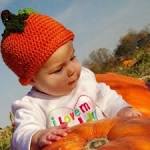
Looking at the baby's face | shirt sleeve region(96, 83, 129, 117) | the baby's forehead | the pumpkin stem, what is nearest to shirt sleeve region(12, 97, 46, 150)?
the baby's face

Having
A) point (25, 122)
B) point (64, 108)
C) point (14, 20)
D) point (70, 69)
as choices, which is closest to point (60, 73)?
point (70, 69)

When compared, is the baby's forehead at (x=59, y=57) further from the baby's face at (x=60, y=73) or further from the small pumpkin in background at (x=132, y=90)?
the small pumpkin in background at (x=132, y=90)

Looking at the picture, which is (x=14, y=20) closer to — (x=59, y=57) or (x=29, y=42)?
(x=29, y=42)

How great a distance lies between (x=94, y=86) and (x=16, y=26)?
27.0 inches

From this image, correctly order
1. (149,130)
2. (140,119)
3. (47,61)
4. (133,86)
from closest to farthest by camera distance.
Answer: (149,130)
(140,119)
(47,61)
(133,86)

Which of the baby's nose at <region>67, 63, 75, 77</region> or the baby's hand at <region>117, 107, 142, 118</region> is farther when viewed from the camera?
the baby's nose at <region>67, 63, 75, 77</region>

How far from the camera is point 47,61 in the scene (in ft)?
13.4

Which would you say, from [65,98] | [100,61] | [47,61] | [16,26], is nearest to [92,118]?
[65,98]

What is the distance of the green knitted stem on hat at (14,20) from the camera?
430 cm

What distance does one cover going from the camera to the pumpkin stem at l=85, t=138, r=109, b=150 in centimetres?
323

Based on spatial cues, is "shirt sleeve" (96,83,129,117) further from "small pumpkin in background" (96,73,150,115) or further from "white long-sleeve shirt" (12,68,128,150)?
"small pumpkin in background" (96,73,150,115)

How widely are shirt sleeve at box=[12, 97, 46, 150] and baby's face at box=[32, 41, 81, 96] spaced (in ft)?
0.50

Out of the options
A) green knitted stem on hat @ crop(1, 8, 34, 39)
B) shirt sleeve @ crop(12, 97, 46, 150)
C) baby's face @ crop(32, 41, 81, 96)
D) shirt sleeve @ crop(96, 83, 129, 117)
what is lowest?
shirt sleeve @ crop(96, 83, 129, 117)

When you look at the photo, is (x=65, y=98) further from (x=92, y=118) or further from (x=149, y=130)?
(x=149, y=130)
